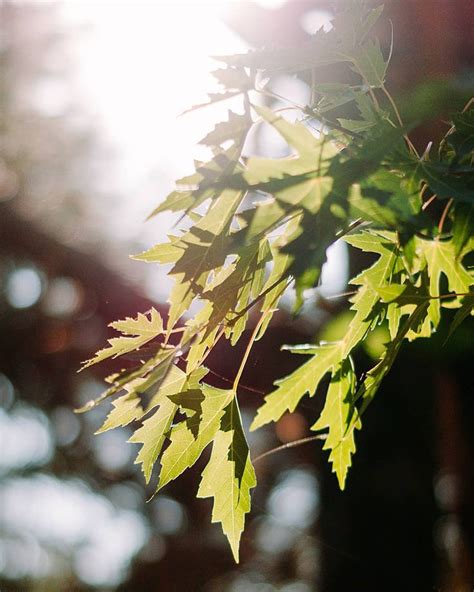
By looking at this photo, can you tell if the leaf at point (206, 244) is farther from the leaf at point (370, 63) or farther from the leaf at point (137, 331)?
the leaf at point (370, 63)

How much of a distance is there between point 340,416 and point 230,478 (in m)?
0.16

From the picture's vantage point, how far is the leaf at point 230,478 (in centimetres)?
80

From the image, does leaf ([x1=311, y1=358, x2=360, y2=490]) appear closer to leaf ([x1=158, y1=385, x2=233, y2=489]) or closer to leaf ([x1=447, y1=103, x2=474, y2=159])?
leaf ([x1=158, y1=385, x2=233, y2=489])

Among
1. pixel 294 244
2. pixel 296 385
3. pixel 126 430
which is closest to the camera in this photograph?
pixel 294 244

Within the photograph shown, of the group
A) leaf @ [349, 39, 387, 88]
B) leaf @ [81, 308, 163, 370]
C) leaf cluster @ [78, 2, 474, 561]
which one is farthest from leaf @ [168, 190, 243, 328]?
leaf @ [349, 39, 387, 88]

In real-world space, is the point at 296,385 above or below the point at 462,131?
below

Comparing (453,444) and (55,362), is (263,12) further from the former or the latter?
(55,362)

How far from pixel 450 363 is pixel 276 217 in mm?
3194

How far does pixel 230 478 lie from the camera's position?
0.81 meters

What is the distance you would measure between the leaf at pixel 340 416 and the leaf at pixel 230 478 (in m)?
0.11

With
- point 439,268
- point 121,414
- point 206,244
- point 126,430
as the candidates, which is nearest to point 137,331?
point 121,414

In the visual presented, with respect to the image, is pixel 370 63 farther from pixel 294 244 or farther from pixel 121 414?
pixel 121 414

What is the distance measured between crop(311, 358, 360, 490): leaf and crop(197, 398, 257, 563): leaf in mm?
110

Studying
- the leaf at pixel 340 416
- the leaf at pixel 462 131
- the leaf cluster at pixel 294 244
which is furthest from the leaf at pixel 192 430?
the leaf at pixel 462 131
